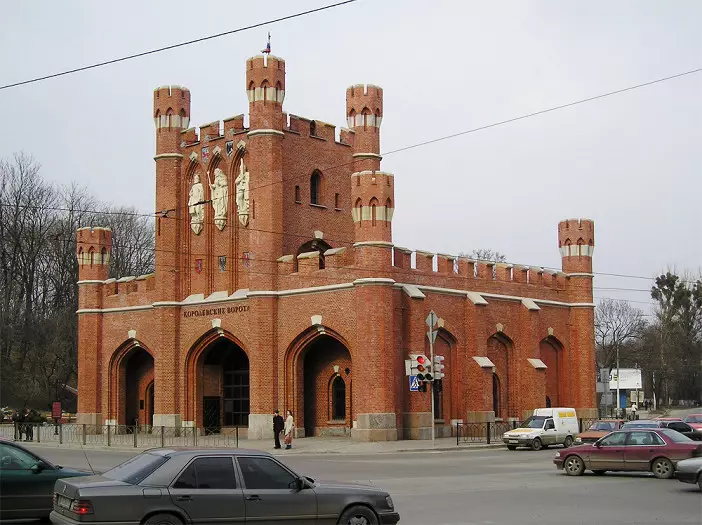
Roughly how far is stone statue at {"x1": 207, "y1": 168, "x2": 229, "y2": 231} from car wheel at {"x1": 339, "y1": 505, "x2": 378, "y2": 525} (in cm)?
3270

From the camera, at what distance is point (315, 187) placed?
147ft

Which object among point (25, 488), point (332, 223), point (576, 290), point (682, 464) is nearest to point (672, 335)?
point (576, 290)

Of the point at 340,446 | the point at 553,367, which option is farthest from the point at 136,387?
the point at 553,367

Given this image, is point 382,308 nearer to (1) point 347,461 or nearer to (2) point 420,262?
(2) point 420,262

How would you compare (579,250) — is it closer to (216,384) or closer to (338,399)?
(338,399)

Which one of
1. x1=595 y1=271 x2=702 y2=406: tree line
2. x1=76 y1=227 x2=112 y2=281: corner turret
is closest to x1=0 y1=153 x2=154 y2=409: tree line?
x1=76 y1=227 x2=112 y2=281: corner turret

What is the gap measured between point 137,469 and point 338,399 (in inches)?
1164

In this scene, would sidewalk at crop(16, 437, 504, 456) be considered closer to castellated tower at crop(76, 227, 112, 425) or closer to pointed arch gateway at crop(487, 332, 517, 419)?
pointed arch gateway at crop(487, 332, 517, 419)

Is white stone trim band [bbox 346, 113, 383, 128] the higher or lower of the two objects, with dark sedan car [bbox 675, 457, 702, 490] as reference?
higher

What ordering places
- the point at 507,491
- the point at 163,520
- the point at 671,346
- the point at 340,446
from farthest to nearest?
the point at 671,346
the point at 340,446
the point at 507,491
the point at 163,520

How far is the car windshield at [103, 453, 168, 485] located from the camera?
1187cm

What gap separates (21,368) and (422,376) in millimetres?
42808

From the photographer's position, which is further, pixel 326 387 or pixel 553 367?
pixel 553 367

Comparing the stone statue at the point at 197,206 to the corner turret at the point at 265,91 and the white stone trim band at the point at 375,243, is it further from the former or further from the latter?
the white stone trim band at the point at 375,243
